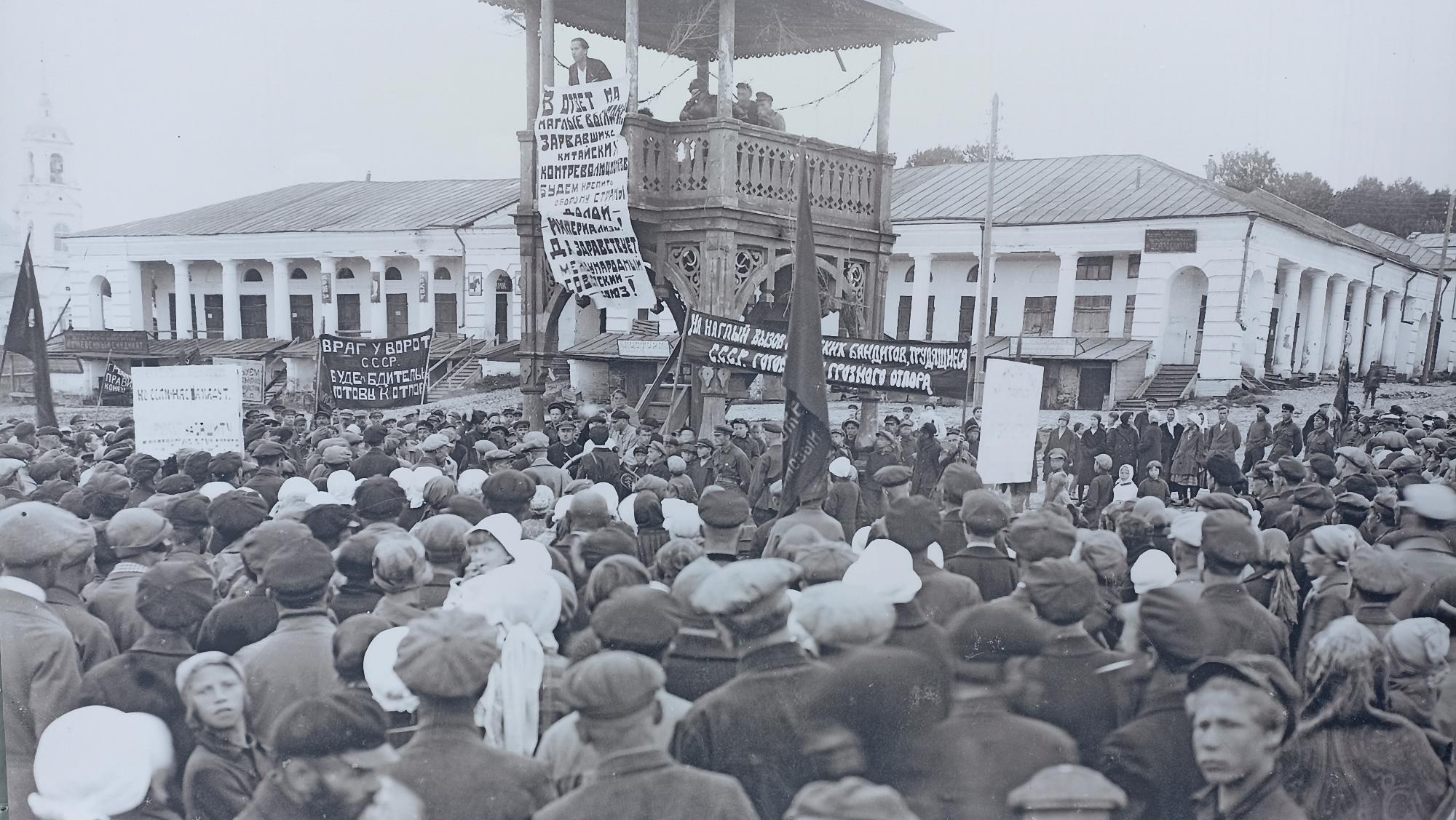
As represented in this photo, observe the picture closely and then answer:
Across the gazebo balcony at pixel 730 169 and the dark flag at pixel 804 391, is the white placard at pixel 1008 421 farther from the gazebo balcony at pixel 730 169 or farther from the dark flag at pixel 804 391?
the gazebo balcony at pixel 730 169

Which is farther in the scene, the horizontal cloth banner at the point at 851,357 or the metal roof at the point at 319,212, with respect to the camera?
the horizontal cloth banner at the point at 851,357

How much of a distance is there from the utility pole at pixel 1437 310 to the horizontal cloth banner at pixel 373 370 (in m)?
7.06

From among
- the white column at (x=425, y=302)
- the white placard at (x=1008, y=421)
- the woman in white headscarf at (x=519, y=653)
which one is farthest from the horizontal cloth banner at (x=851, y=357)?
the woman in white headscarf at (x=519, y=653)

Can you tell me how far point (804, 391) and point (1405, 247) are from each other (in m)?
4.94

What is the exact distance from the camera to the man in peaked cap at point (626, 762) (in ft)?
10.7

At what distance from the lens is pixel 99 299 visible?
21.2 feet

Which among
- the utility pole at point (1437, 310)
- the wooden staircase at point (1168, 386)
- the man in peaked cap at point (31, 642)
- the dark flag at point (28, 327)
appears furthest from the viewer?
the wooden staircase at point (1168, 386)

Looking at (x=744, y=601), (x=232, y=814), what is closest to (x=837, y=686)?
(x=744, y=601)

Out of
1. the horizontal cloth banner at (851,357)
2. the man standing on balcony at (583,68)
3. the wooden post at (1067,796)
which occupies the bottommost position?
the wooden post at (1067,796)

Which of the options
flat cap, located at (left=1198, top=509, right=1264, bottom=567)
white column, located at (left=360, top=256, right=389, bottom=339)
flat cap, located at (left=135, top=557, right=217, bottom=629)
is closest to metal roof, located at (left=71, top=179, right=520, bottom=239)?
white column, located at (left=360, top=256, right=389, bottom=339)

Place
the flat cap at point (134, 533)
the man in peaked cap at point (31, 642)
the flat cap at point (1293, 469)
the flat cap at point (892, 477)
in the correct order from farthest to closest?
the flat cap at point (1293, 469)
the flat cap at point (892, 477)
the flat cap at point (134, 533)
the man in peaked cap at point (31, 642)

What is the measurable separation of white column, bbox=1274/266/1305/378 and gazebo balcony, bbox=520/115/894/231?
3.24 metres

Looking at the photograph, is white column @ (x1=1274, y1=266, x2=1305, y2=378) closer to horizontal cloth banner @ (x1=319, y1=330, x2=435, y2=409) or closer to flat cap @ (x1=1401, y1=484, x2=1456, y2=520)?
flat cap @ (x1=1401, y1=484, x2=1456, y2=520)

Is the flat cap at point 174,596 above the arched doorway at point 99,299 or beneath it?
beneath
